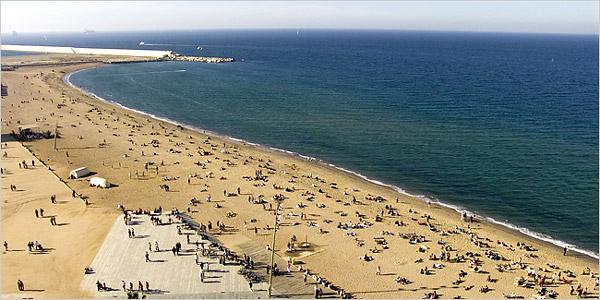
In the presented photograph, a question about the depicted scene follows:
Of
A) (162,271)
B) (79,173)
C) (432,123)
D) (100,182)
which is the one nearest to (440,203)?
(162,271)

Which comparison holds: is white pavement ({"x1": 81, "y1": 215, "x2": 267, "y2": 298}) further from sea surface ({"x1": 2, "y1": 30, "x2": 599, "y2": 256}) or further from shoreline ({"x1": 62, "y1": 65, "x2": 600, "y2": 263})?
sea surface ({"x1": 2, "y1": 30, "x2": 599, "y2": 256})

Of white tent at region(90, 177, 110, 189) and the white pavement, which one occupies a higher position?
white tent at region(90, 177, 110, 189)

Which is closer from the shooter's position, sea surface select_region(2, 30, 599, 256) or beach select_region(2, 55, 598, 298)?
beach select_region(2, 55, 598, 298)

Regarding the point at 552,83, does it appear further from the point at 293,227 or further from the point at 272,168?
the point at 293,227

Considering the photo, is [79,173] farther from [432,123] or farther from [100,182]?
[432,123]

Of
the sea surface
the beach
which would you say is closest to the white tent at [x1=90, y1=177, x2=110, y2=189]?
the beach

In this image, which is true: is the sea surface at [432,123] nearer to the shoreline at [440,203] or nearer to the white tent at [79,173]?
the shoreline at [440,203]

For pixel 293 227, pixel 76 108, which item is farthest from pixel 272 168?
pixel 76 108

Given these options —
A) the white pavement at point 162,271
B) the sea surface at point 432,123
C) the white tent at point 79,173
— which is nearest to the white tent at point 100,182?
the white tent at point 79,173
